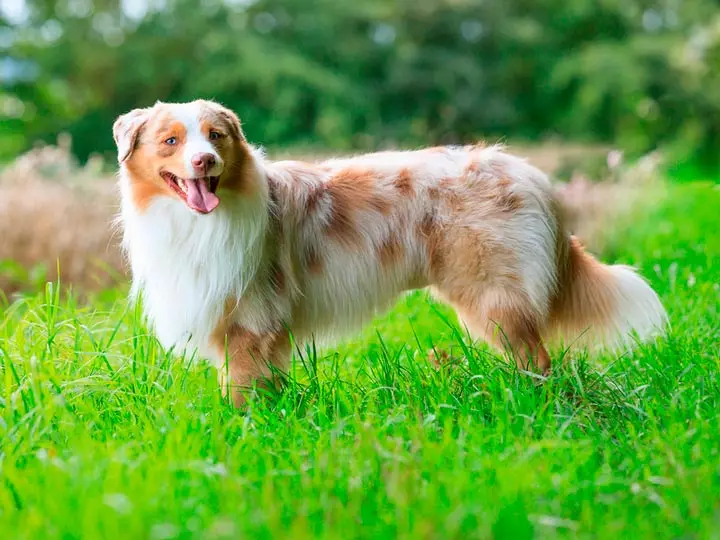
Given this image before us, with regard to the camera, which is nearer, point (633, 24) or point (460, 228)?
point (460, 228)

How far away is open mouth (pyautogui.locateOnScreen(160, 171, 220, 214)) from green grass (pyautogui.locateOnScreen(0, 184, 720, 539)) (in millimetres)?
714

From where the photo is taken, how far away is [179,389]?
3246 mm

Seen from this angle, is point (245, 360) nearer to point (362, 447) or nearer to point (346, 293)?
point (346, 293)

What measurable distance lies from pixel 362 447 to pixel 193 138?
1.42 meters

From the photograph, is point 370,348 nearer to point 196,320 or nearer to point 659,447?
point 196,320

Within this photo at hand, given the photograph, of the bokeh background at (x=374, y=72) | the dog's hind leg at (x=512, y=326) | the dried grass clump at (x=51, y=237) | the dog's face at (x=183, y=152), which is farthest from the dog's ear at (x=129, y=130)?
the bokeh background at (x=374, y=72)

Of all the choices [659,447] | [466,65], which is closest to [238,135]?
[659,447]

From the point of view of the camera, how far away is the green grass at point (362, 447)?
2.23 metres

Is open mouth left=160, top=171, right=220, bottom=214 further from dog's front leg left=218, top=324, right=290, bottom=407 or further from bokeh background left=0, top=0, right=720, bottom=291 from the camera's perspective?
bokeh background left=0, top=0, right=720, bottom=291

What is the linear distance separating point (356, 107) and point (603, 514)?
60.8 feet

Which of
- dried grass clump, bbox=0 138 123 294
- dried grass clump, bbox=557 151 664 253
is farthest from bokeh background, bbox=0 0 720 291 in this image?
dried grass clump, bbox=0 138 123 294

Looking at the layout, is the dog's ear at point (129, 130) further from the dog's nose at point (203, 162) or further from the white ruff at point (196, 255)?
the dog's nose at point (203, 162)

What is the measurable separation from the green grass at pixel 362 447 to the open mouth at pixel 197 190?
0.71 meters

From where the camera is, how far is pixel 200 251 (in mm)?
3391
